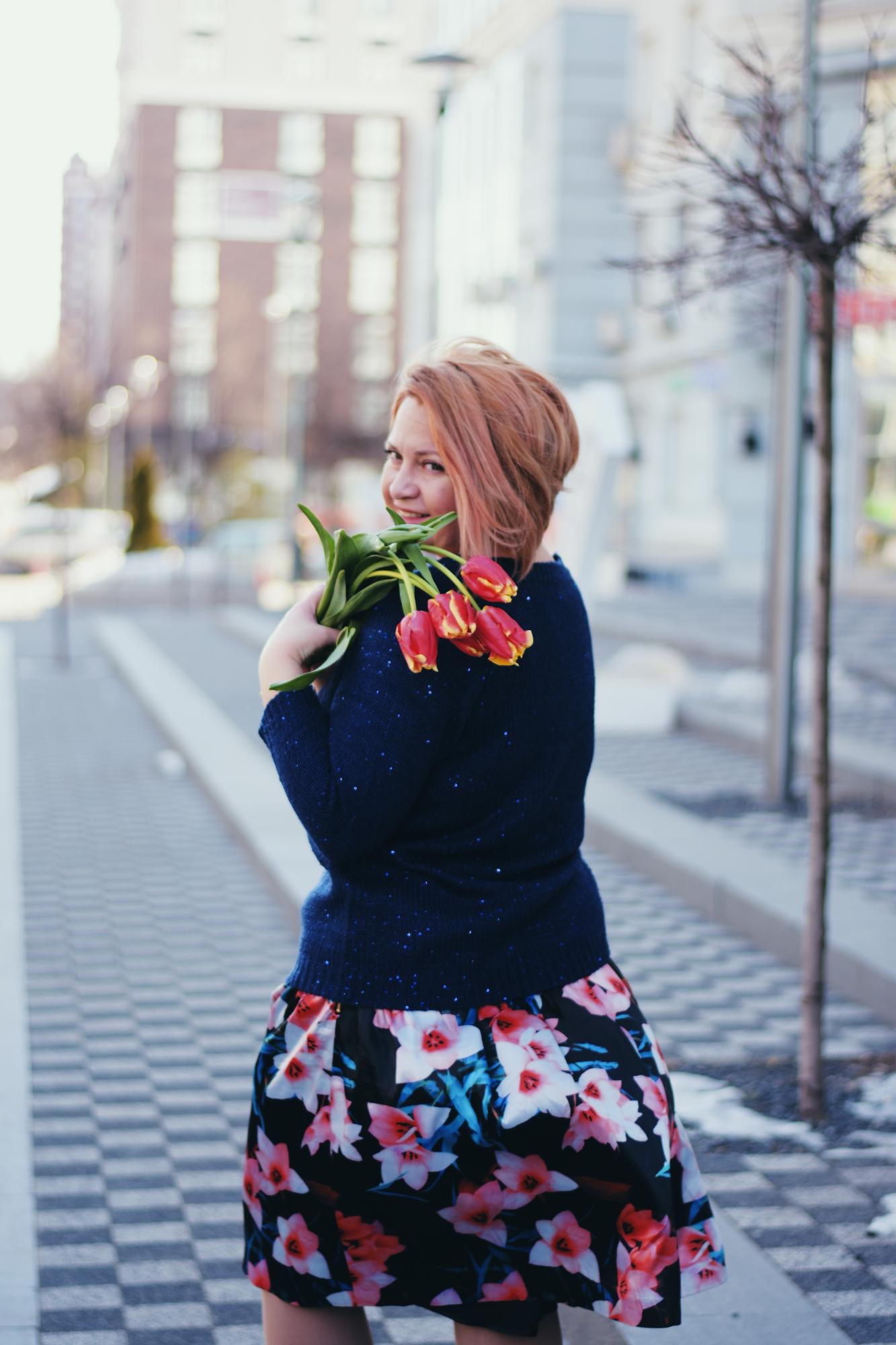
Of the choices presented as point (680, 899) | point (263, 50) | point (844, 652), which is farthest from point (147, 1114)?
point (263, 50)

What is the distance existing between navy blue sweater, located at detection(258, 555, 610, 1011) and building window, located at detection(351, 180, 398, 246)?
90038 millimetres

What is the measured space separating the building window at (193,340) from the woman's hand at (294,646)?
3339 inches

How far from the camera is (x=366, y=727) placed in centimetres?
230

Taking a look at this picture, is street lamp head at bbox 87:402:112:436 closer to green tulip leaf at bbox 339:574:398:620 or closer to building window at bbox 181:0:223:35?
building window at bbox 181:0:223:35

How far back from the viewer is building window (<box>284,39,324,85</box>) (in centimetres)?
8812

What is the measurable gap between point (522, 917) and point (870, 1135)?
2.58 meters

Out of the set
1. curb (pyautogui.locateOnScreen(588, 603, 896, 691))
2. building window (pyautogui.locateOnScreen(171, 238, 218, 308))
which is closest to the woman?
curb (pyautogui.locateOnScreen(588, 603, 896, 691))

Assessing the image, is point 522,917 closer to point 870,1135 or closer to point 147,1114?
point 870,1135

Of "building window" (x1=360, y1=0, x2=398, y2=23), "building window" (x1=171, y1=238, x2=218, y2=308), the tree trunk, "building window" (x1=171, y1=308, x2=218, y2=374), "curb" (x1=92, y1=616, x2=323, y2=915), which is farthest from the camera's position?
"building window" (x1=360, y1=0, x2=398, y2=23)

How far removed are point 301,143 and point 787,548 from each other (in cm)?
8281

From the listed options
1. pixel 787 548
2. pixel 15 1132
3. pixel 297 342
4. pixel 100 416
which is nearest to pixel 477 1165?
pixel 15 1132

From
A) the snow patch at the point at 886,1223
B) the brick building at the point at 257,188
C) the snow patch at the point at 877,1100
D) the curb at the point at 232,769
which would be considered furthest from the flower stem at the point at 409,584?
the brick building at the point at 257,188

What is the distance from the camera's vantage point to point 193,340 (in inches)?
3403

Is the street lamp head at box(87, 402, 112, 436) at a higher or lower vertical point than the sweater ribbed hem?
higher
